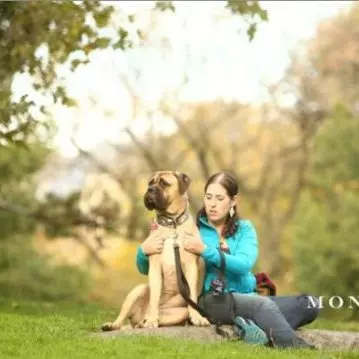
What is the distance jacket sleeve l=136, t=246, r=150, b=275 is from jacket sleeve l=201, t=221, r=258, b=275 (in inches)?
23.6

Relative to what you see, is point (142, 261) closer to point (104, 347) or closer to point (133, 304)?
point (133, 304)

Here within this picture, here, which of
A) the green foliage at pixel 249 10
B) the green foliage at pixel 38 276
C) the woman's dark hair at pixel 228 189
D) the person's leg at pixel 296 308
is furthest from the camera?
the green foliage at pixel 38 276

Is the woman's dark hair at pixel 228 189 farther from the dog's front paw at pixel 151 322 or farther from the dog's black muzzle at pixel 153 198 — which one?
the dog's front paw at pixel 151 322

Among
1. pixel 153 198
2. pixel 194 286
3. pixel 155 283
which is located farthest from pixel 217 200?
pixel 155 283

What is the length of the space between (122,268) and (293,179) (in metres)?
8.92

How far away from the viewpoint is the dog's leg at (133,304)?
9.43m

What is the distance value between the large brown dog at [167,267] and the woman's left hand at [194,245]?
52 mm

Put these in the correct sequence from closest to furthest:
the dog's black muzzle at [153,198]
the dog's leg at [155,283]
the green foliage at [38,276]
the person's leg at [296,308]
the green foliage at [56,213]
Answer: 1. the dog's black muzzle at [153,198]
2. the dog's leg at [155,283]
3. the person's leg at [296,308]
4. the green foliage at [56,213]
5. the green foliage at [38,276]

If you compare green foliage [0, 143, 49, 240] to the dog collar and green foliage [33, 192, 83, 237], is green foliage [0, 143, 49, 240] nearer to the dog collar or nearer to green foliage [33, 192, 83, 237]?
green foliage [33, 192, 83, 237]

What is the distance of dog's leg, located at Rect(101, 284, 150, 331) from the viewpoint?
943cm

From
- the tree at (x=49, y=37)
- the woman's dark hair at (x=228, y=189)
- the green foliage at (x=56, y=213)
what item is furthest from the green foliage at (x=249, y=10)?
the green foliage at (x=56, y=213)

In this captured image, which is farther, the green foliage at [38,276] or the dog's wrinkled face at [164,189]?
the green foliage at [38,276]

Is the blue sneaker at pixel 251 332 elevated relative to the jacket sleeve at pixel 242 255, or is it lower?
lower

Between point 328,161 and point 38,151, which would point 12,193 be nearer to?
point 38,151
